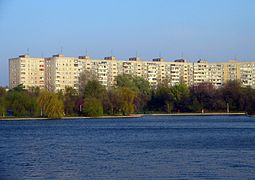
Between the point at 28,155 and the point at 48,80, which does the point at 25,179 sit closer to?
the point at 28,155

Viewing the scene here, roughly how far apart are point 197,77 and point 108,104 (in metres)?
43.3

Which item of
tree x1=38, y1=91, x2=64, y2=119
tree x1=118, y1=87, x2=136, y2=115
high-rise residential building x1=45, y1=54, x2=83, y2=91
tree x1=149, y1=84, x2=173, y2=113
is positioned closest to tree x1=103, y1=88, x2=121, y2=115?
tree x1=118, y1=87, x2=136, y2=115

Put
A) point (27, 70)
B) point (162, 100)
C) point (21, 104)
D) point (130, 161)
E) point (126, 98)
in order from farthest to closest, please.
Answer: point (27, 70), point (162, 100), point (126, 98), point (21, 104), point (130, 161)

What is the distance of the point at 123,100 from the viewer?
63594 mm

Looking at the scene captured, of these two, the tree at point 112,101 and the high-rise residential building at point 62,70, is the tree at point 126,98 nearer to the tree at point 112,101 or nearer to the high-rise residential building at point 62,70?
the tree at point 112,101

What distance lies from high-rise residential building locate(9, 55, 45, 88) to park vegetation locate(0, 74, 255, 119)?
1727cm

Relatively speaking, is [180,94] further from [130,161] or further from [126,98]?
[130,161]

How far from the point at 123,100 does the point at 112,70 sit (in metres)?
35.8

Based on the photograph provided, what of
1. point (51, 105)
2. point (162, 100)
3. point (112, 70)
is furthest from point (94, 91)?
point (112, 70)

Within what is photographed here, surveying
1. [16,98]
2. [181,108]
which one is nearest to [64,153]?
[16,98]

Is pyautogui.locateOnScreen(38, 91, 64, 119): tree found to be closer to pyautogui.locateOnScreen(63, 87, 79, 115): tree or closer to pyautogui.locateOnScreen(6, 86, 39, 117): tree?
pyautogui.locateOnScreen(6, 86, 39, 117): tree

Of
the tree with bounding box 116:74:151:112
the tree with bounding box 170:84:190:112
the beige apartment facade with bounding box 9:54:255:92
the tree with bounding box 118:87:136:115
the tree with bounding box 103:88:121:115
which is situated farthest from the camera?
the beige apartment facade with bounding box 9:54:255:92

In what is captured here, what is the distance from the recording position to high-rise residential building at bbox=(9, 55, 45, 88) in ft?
322

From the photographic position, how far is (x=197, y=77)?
105 metres
